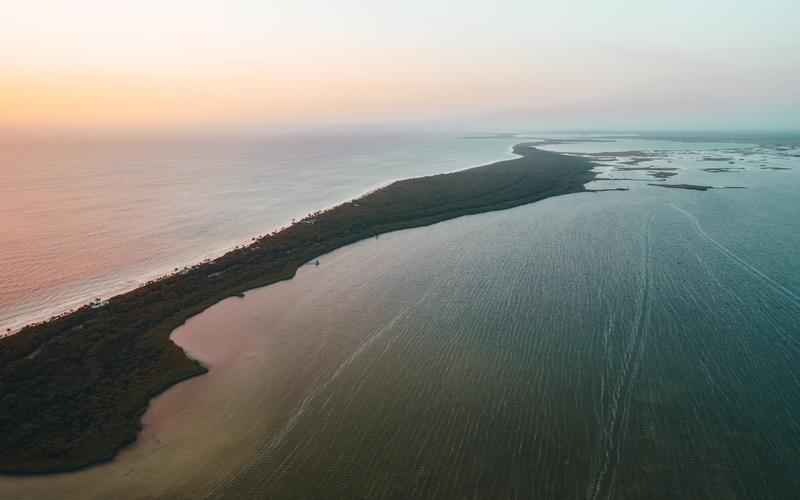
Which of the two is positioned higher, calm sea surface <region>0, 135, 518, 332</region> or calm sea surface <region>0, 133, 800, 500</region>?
calm sea surface <region>0, 135, 518, 332</region>

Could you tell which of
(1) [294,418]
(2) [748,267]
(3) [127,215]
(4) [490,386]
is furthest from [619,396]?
(3) [127,215]

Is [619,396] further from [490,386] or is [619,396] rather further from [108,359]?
[108,359]

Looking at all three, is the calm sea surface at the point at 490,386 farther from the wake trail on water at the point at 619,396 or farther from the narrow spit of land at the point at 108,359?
the narrow spit of land at the point at 108,359

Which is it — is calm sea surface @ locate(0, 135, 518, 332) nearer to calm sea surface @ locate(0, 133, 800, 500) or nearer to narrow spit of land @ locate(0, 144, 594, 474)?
narrow spit of land @ locate(0, 144, 594, 474)

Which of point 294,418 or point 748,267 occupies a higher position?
point 748,267

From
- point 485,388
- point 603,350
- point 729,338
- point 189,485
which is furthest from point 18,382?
point 729,338

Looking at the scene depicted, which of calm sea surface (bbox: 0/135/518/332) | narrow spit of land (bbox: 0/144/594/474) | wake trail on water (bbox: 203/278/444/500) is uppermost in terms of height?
calm sea surface (bbox: 0/135/518/332)

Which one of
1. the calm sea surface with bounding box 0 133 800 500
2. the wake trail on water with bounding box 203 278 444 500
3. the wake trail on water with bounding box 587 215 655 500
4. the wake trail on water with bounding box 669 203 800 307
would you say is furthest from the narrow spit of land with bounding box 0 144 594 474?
the wake trail on water with bounding box 669 203 800 307
